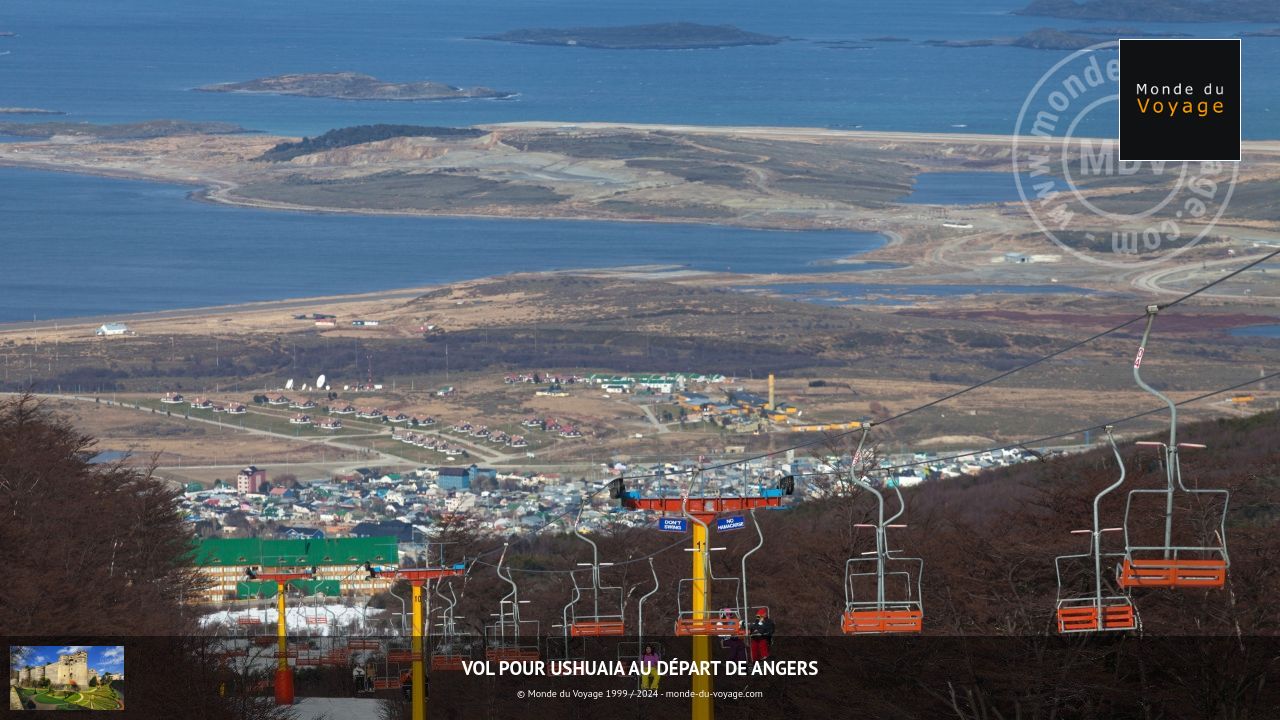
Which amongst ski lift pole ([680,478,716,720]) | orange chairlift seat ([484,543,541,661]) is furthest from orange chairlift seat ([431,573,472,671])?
ski lift pole ([680,478,716,720])

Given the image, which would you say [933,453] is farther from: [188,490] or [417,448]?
[188,490]

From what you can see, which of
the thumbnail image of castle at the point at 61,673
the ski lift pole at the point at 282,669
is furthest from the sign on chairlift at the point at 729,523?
the ski lift pole at the point at 282,669

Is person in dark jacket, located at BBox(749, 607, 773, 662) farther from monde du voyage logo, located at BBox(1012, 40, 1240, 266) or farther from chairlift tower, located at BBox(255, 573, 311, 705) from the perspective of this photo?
monde du voyage logo, located at BBox(1012, 40, 1240, 266)

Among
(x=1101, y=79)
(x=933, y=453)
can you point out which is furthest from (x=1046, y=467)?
(x=1101, y=79)

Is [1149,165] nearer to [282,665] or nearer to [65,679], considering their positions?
[282,665]

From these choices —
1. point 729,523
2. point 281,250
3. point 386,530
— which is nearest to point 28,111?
point 281,250

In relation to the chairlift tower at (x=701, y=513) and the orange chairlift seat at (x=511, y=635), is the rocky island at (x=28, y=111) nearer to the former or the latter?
the orange chairlift seat at (x=511, y=635)
